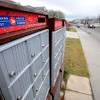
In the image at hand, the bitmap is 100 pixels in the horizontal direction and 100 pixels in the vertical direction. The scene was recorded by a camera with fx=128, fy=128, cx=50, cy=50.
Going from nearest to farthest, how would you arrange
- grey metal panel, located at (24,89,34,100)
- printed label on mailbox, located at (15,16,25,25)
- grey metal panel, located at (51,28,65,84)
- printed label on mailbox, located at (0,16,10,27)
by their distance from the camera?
printed label on mailbox, located at (0,16,10,27) → printed label on mailbox, located at (15,16,25,25) → grey metal panel, located at (24,89,34,100) → grey metal panel, located at (51,28,65,84)

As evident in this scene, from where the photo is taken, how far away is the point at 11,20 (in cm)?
132

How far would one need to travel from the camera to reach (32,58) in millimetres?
1967

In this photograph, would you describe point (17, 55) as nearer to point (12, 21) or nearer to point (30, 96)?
point (12, 21)

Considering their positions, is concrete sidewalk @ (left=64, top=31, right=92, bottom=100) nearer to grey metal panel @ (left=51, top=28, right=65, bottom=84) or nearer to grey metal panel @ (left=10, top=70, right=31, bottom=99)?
grey metal panel @ (left=51, top=28, right=65, bottom=84)

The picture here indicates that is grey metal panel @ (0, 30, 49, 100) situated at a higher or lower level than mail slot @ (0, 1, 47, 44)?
lower

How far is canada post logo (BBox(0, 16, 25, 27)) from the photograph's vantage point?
1.18m

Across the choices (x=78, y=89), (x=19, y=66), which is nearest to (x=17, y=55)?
(x=19, y=66)

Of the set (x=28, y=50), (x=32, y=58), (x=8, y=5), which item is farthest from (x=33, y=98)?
(x=8, y=5)

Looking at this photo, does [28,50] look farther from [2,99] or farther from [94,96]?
[94,96]

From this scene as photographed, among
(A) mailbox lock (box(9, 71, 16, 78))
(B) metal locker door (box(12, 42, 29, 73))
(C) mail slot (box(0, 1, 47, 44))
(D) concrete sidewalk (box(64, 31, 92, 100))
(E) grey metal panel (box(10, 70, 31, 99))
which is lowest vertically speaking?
(D) concrete sidewalk (box(64, 31, 92, 100))

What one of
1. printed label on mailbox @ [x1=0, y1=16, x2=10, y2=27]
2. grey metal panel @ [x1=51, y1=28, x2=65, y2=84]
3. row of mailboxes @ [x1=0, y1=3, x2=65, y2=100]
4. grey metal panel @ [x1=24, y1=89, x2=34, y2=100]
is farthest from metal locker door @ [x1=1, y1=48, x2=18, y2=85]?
grey metal panel @ [x1=51, y1=28, x2=65, y2=84]

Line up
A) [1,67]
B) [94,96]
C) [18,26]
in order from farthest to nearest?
[94,96]
[18,26]
[1,67]

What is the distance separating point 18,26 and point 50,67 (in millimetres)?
1936

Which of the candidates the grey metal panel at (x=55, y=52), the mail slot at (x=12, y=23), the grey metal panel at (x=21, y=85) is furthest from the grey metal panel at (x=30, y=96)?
the grey metal panel at (x=55, y=52)
